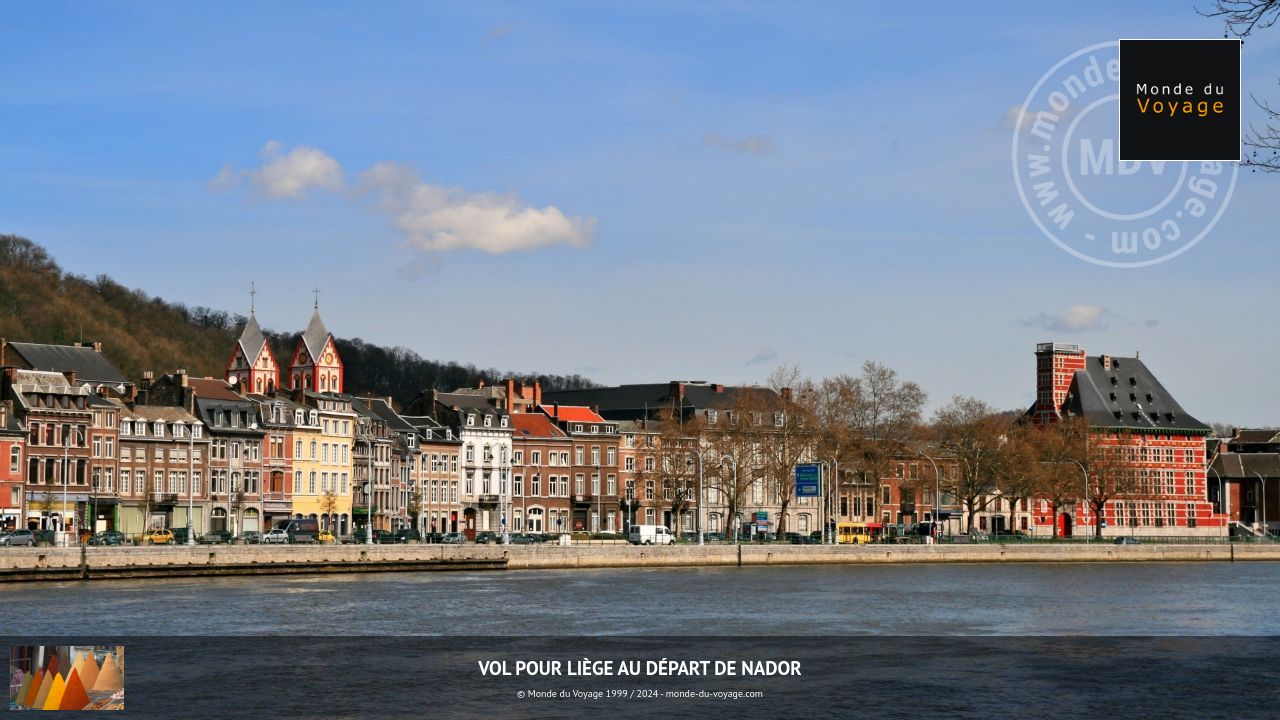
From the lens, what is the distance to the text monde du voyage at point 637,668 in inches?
1943

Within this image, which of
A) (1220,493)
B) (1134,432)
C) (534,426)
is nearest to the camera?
(534,426)

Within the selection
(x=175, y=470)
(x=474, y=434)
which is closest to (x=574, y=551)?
(x=175, y=470)

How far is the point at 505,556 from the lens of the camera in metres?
102

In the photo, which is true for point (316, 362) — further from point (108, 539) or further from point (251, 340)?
point (108, 539)

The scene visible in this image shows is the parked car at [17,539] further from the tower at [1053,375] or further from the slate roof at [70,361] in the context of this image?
the tower at [1053,375]

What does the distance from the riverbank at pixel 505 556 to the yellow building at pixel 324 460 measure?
23689 mm

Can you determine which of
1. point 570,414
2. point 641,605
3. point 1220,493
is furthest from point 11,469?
point 1220,493

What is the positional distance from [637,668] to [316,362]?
9674 centimetres

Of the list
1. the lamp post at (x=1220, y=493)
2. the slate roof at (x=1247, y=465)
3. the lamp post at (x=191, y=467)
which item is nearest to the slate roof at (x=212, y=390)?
the lamp post at (x=191, y=467)

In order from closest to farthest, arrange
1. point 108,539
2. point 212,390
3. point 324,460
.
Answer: point 108,539 → point 212,390 → point 324,460

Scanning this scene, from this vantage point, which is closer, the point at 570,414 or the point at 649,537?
the point at 649,537

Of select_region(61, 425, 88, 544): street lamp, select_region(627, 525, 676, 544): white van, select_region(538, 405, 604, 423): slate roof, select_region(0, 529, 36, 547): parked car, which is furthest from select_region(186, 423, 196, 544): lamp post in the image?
select_region(538, 405, 604, 423): slate roof

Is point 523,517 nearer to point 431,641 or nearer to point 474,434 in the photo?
point 474,434

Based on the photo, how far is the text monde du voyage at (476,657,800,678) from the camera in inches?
1943
